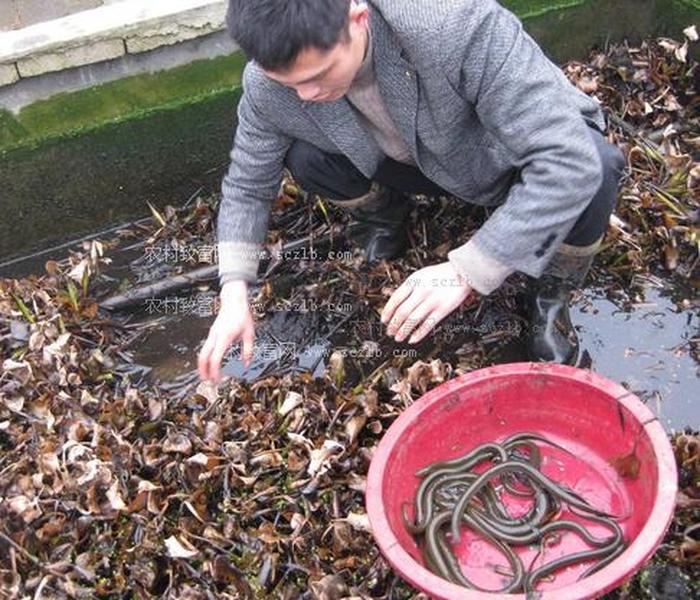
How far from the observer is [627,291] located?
3.63m

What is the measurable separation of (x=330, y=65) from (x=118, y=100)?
81.3 inches

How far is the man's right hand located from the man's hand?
0.55 metres

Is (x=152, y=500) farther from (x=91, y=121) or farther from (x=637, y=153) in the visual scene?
(x=637, y=153)

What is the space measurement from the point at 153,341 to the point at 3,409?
2.40 ft

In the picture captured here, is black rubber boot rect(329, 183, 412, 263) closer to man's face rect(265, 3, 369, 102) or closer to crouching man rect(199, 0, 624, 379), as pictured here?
crouching man rect(199, 0, 624, 379)

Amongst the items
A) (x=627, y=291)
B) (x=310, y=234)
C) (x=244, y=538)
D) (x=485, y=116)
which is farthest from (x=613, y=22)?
(x=244, y=538)

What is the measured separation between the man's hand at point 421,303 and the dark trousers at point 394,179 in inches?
28.5

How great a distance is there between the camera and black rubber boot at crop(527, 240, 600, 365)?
3.29 m

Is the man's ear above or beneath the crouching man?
above

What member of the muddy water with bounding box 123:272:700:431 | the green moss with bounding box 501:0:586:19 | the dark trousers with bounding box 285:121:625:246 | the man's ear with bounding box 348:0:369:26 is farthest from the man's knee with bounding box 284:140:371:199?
the green moss with bounding box 501:0:586:19

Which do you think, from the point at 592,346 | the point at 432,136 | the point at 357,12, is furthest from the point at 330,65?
the point at 592,346

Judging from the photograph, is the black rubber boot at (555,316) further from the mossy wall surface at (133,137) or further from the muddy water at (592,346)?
the mossy wall surface at (133,137)

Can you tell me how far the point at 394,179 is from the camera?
3420mm

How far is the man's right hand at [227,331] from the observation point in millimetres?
2770
